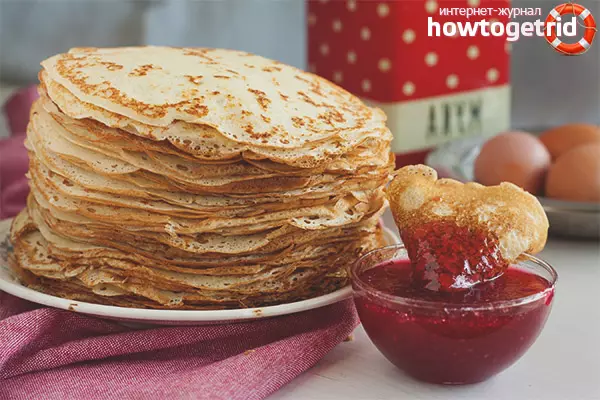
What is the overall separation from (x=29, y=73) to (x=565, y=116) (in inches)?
76.4

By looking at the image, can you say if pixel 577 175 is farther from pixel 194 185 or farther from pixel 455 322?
pixel 194 185

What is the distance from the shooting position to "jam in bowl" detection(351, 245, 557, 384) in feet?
3.22

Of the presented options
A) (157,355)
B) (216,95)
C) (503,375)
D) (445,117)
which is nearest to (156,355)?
(157,355)

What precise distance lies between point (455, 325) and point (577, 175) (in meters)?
0.80

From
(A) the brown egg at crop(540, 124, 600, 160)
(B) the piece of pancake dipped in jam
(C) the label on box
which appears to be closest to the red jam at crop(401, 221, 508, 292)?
(B) the piece of pancake dipped in jam

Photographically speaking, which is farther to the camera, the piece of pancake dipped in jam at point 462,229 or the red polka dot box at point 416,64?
the red polka dot box at point 416,64

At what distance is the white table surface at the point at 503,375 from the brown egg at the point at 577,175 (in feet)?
1.26

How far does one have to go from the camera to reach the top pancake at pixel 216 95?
1.06m

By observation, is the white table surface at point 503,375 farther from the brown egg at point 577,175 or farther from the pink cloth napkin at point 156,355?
the brown egg at point 577,175

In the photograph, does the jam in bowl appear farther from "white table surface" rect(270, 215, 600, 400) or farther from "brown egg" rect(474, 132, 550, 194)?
"brown egg" rect(474, 132, 550, 194)

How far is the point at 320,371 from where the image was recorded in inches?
43.8

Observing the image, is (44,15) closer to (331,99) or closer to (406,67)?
(406,67)

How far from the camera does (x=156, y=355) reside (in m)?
1.12

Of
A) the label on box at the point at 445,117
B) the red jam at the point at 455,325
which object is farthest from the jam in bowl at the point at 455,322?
the label on box at the point at 445,117
